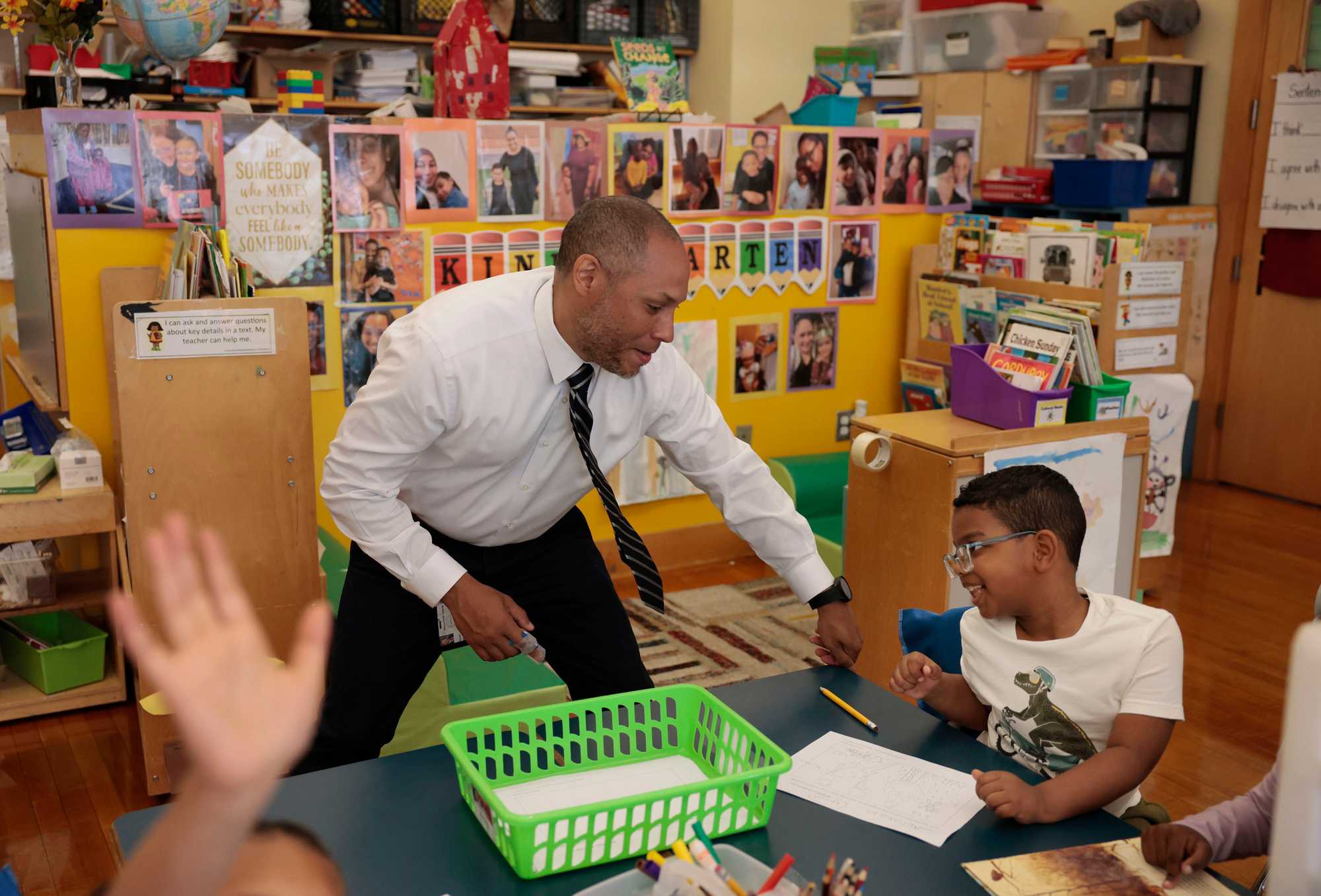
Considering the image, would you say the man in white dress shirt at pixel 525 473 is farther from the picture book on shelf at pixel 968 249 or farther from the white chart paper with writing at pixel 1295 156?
the white chart paper with writing at pixel 1295 156

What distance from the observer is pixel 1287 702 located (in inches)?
32.6

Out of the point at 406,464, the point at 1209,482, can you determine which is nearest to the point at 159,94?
the point at 406,464

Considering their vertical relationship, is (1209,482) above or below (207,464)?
below

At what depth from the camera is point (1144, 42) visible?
5312 millimetres

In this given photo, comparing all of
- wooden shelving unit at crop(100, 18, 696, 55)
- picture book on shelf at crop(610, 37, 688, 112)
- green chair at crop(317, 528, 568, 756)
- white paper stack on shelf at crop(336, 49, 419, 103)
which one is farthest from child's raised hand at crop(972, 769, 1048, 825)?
white paper stack on shelf at crop(336, 49, 419, 103)

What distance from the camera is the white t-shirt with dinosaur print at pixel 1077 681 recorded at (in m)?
1.57

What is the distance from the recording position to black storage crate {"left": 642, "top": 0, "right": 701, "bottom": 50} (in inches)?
257

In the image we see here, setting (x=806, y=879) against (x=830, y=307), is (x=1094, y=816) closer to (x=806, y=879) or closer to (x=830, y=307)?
(x=806, y=879)

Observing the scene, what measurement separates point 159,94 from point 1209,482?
501cm

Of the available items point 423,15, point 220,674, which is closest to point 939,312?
point 423,15

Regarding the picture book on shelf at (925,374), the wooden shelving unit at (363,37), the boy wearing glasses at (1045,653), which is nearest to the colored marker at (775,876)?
the boy wearing glasses at (1045,653)

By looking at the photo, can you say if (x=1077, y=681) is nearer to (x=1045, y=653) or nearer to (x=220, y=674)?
(x=1045, y=653)

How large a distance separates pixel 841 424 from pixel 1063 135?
220cm

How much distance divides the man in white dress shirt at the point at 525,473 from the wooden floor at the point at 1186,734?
0.86 meters
